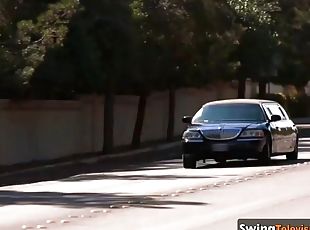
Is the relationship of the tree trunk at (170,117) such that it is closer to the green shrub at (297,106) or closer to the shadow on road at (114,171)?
the shadow on road at (114,171)

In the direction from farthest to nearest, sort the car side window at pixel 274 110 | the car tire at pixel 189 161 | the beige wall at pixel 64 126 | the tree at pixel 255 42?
the tree at pixel 255 42, the beige wall at pixel 64 126, the car side window at pixel 274 110, the car tire at pixel 189 161

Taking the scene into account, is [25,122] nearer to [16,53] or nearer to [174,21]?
[16,53]

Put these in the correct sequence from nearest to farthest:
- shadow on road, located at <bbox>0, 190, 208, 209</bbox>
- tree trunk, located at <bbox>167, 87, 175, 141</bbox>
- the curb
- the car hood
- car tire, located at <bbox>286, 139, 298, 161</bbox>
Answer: shadow on road, located at <bbox>0, 190, 208, 209</bbox>
the car hood
car tire, located at <bbox>286, 139, 298, 161</bbox>
the curb
tree trunk, located at <bbox>167, 87, 175, 141</bbox>

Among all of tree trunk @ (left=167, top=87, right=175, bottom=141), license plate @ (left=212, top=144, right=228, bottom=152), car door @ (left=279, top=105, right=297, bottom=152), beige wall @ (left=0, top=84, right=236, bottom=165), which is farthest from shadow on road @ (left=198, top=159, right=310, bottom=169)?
tree trunk @ (left=167, top=87, right=175, bottom=141)

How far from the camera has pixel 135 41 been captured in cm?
3170

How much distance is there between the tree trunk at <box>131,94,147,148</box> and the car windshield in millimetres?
12571

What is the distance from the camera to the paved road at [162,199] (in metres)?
13.8

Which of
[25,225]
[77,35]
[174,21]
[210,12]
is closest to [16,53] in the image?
[77,35]

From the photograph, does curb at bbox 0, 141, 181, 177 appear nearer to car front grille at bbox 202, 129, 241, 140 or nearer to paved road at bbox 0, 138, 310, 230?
paved road at bbox 0, 138, 310, 230

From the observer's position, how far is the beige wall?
30.0 metres

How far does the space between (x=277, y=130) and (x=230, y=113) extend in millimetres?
1230

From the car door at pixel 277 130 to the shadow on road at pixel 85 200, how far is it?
7752 mm

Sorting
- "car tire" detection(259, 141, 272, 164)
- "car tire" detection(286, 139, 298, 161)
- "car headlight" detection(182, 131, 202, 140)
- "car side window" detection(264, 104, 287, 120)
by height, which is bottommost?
"car tire" detection(286, 139, 298, 161)
